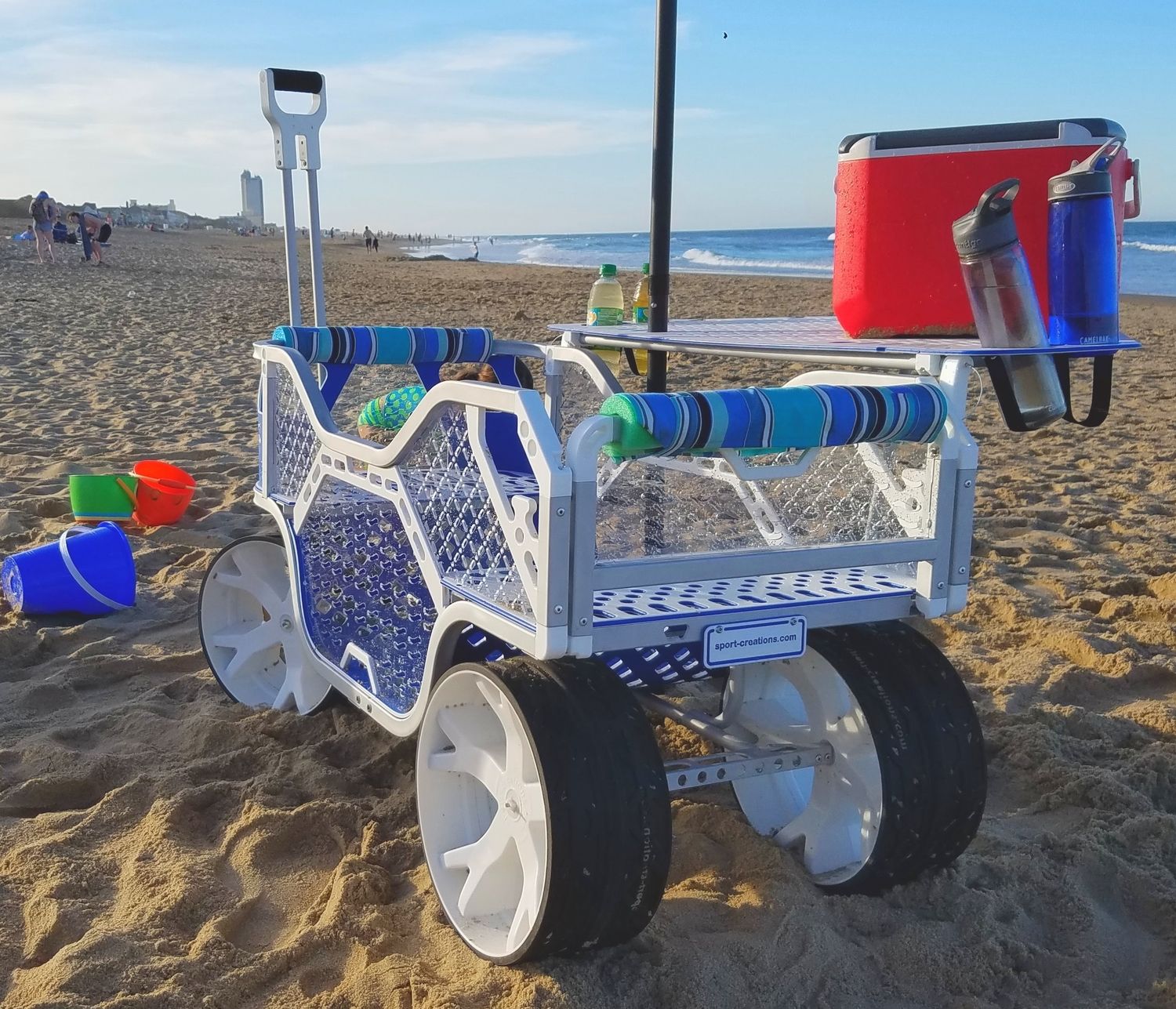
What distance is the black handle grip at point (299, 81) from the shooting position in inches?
137

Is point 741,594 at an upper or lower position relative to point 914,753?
upper

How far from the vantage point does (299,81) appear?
352 cm

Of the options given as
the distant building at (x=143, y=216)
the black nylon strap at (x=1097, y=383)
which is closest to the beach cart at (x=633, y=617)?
the black nylon strap at (x=1097, y=383)

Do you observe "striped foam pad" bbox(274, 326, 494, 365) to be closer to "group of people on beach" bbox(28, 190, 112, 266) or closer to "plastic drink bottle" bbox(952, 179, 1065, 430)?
"plastic drink bottle" bbox(952, 179, 1065, 430)

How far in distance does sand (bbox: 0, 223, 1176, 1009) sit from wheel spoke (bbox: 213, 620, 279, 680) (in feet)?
0.38

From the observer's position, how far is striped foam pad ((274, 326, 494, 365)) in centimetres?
317

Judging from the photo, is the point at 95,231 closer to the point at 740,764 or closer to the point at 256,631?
the point at 256,631

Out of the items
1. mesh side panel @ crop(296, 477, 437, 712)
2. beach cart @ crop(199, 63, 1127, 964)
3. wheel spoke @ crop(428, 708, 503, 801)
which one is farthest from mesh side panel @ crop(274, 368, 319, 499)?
wheel spoke @ crop(428, 708, 503, 801)

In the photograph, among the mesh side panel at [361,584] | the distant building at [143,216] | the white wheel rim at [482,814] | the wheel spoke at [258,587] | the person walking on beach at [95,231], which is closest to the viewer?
the white wheel rim at [482,814]

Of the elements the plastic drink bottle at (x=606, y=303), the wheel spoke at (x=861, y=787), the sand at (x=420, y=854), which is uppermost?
the plastic drink bottle at (x=606, y=303)

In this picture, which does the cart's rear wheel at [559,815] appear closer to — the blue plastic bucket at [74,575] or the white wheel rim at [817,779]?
the white wheel rim at [817,779]

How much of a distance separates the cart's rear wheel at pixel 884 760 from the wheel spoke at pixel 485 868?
697mm

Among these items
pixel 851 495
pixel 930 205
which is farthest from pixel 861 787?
pixel 930 205

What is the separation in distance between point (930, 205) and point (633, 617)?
1.25 meters
